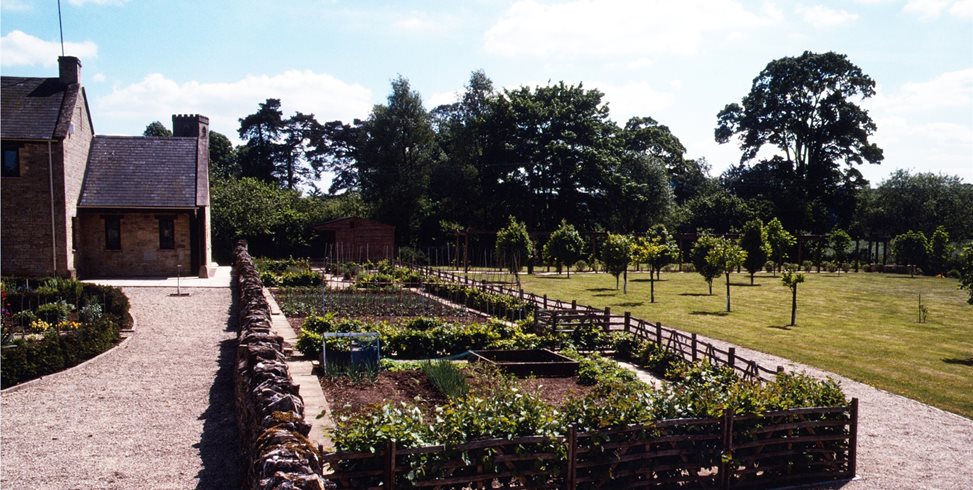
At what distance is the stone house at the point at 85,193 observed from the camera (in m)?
29.5

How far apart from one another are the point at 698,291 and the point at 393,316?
19.8m

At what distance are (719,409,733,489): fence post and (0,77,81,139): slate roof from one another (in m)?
30.0

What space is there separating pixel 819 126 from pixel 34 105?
6235cm

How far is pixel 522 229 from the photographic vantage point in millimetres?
42719

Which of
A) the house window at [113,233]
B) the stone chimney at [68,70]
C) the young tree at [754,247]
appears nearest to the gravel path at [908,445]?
the young tree at [754,247]

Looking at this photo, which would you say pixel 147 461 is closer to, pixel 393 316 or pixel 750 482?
pixel 750 482

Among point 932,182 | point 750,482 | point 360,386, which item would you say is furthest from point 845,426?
point 932,182

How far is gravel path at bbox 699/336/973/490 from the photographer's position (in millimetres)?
10195

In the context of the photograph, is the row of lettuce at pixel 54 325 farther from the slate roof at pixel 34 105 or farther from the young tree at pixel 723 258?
the young tree at pixel 723 258

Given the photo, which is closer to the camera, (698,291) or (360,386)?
(360,386)

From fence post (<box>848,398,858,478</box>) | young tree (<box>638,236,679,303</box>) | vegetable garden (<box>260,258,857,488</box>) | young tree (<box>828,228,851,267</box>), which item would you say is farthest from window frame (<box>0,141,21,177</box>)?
young tree (<box>828,228,851,267</box>)

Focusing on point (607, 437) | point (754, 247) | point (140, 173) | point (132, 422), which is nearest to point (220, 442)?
point (132, 422)

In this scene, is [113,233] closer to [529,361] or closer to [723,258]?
[529,361]

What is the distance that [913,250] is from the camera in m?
52.2
